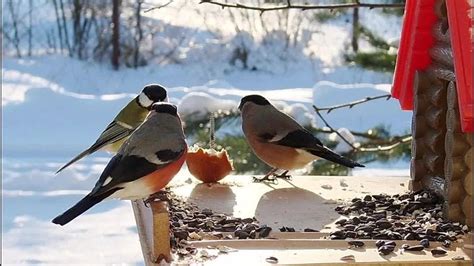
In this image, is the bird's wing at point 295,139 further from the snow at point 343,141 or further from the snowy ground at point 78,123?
the snowy ground at point 78,123

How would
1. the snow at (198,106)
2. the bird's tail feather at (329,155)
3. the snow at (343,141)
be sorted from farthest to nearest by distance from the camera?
the snow at (198,106) → the snow at (343,141) → the bird's tail feather at (329,155)

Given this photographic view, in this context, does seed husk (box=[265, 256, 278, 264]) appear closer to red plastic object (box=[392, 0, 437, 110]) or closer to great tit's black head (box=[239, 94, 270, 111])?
red plastic object (box=[392, 0, 437, 110])

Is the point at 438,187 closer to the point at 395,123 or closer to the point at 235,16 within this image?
the point at 395,123

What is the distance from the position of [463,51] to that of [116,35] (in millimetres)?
5486

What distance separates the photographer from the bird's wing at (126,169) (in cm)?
163

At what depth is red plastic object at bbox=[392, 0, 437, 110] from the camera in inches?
73.1

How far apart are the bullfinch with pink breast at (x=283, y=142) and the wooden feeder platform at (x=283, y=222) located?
57mm

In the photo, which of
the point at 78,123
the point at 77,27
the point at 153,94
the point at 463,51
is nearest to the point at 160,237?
the point at 463,51

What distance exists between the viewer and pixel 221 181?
7.09 ft

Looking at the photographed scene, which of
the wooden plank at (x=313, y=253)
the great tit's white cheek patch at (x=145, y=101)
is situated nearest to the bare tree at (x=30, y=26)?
the great tit's white cheek patch at (x=145, y=101)

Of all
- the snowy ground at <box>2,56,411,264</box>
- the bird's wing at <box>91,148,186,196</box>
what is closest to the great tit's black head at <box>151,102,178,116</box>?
the bird's wing at <box>91,148,186,196</box>

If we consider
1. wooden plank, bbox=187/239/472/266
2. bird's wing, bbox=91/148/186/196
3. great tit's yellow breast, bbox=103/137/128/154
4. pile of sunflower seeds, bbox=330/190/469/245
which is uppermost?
bird's wing, bbox=91/148/186/196

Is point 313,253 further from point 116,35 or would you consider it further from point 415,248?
point 116,35

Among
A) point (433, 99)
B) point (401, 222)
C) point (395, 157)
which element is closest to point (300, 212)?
point (401, 222)
